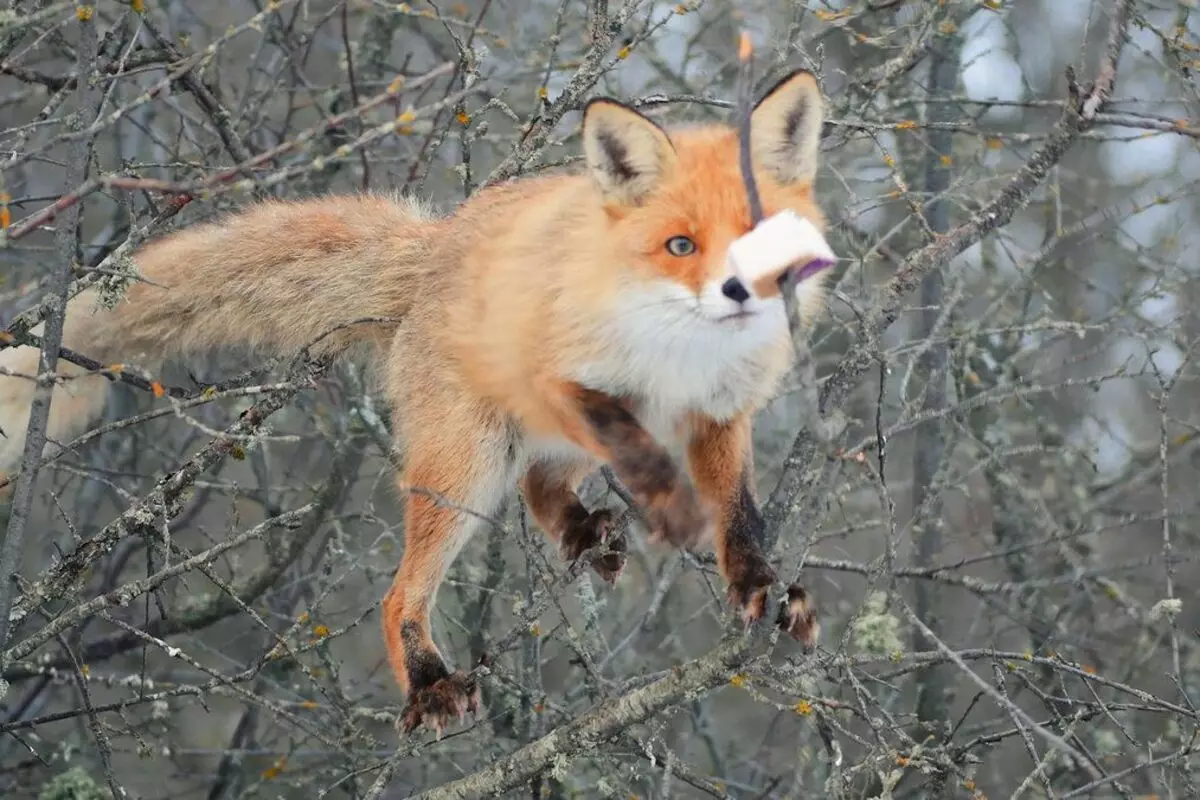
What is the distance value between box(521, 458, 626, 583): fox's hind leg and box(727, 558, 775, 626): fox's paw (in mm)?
817

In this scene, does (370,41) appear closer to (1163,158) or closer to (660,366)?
(660,366)

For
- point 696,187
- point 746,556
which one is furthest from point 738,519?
point 696,187

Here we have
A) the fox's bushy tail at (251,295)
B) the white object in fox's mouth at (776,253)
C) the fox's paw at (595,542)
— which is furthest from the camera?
the fox's bushy tail at (251,295)

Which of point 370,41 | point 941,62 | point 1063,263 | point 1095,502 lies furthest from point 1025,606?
point 370,41

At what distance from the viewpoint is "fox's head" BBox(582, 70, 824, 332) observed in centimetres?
374

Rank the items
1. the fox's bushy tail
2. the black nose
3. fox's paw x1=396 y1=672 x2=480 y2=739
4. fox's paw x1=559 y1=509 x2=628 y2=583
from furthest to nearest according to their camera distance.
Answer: the fox's bushy tail
fox's paw x1=559 y1=509 x2=628 y2=583
fox's paw x1=396 y1=672 x2=480 y2=739
the black nose

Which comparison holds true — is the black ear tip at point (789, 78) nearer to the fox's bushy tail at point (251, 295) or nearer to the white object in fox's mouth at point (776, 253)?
the white object in fox's mouth at point (776, 253)

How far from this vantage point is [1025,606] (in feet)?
22.1

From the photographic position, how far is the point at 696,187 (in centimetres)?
392

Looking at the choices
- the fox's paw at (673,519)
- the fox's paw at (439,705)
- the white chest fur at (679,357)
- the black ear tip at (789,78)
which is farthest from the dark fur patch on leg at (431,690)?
the black ear tip at (789,78)

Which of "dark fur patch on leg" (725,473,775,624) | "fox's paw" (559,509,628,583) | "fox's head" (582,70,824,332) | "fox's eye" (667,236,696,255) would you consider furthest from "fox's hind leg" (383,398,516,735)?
"fox's eye" (667,236,696,255)

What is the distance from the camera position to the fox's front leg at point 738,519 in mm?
4105

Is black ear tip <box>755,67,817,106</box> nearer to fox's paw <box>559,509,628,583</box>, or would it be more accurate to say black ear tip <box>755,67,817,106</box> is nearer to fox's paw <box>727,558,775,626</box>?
fox's paw <box>727,558,775,626</box>

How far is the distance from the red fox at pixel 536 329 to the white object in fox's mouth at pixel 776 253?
21 cm
